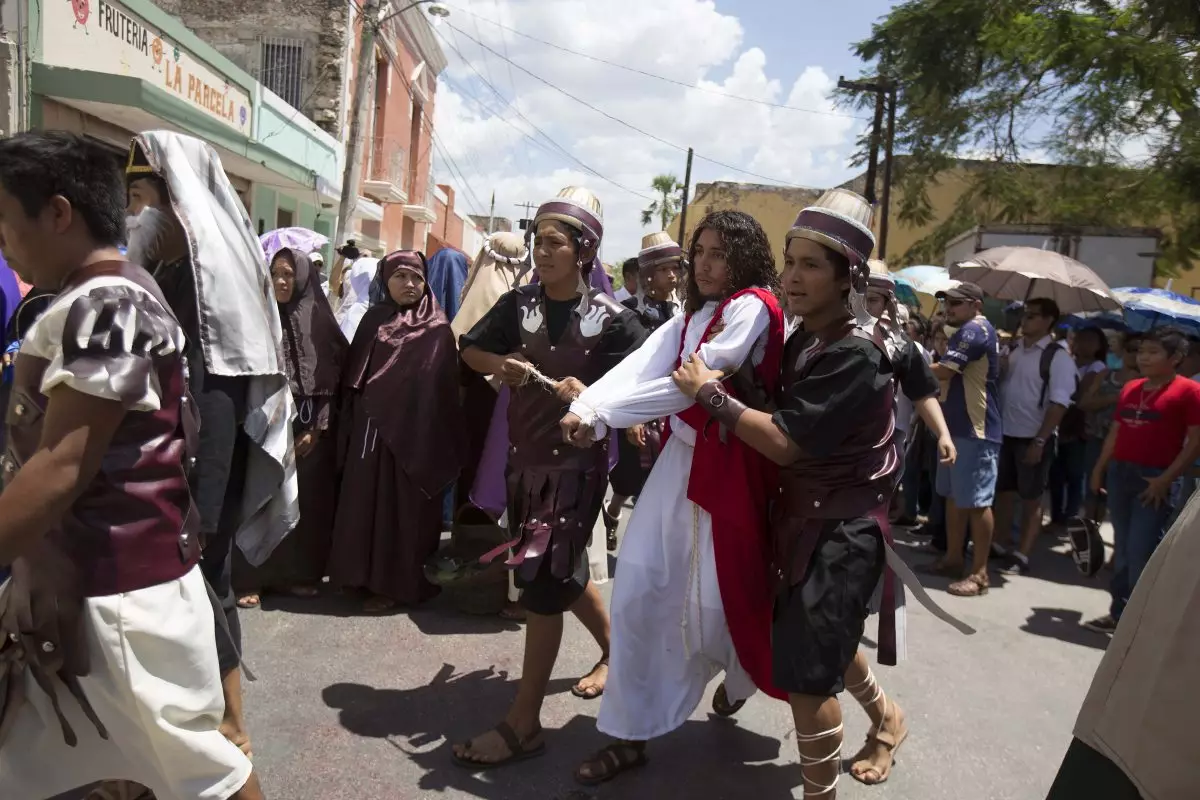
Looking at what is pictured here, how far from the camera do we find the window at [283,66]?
18859 millimetres

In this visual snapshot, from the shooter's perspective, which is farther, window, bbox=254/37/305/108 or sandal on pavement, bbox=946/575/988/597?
window, bbox=254/37/305/108

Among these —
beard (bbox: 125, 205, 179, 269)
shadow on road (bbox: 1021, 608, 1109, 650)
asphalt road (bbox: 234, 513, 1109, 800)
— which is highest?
beard (bbox: 125, 205, 179, 269)

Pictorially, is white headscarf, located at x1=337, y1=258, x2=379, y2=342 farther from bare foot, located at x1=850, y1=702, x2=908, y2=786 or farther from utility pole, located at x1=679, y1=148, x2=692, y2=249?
utility pole, located at x1=679, y1=148, x2=692, y2=249

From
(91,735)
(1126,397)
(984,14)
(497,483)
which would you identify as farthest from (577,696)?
(984,14)

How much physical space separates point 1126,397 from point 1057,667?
174 centimetres

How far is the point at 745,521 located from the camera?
280 cm

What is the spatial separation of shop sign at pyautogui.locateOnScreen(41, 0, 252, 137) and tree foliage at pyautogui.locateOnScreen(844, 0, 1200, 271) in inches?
455

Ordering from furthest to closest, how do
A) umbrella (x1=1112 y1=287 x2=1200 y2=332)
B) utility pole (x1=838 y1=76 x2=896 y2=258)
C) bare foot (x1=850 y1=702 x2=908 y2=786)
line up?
utility pole (x1=838 y1=76 x2=896 y2=258) → umbrella (x1=1112 y1=287 x2=1200 y2=332) → bare foot (x1=850 y1=702 x2=908 y2=786)

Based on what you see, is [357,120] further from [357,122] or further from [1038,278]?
[1038,278]

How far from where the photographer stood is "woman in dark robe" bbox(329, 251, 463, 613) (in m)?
4.69

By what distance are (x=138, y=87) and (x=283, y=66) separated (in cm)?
1085

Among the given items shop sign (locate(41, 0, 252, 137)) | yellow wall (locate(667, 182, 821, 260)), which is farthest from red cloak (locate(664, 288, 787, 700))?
yellow wall (locate(667, 182, 821, 260))

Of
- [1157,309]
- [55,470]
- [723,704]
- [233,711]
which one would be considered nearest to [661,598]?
[723,704]

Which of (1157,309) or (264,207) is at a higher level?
(264,207)
